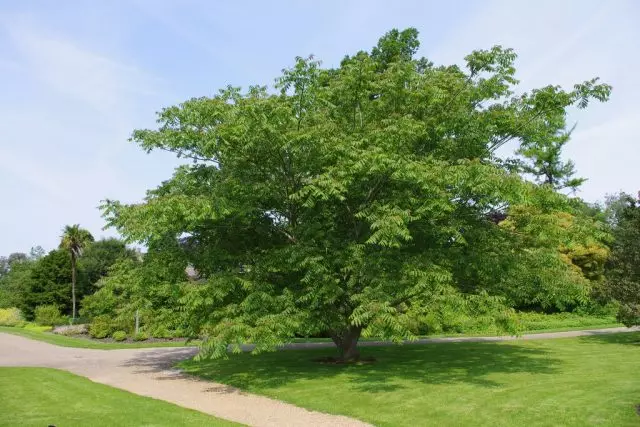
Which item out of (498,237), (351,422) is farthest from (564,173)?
(351,422)

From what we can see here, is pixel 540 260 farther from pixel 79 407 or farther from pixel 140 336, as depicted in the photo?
pixel 140 336

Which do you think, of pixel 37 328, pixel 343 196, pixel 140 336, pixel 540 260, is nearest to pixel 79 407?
pixel 343 196

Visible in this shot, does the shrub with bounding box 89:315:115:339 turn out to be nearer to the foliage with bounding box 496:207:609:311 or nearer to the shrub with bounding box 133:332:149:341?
the shrub with bounding box 133:332:149:341

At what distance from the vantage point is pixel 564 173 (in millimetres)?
50219

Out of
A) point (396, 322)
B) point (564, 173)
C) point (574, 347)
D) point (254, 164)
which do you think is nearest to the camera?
point (396, 322)

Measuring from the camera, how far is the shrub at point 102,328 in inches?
1168

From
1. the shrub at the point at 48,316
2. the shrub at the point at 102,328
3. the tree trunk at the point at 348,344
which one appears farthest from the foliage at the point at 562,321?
the shrub at the point at 48,316

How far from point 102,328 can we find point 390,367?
67.9 feet

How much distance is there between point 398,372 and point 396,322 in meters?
4.55

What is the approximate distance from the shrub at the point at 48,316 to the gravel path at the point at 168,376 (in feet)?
40.8

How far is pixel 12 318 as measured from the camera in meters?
44.3

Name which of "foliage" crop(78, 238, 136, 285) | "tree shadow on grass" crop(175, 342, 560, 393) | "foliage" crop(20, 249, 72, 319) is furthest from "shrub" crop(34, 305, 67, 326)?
"tree shadow on grass" crop(175, 342, 560, 393)

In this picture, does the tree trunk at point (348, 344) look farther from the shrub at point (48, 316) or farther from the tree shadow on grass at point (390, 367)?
the shrub at point (48, 316)

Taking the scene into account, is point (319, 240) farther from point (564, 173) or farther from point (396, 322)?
point (564, 173)
